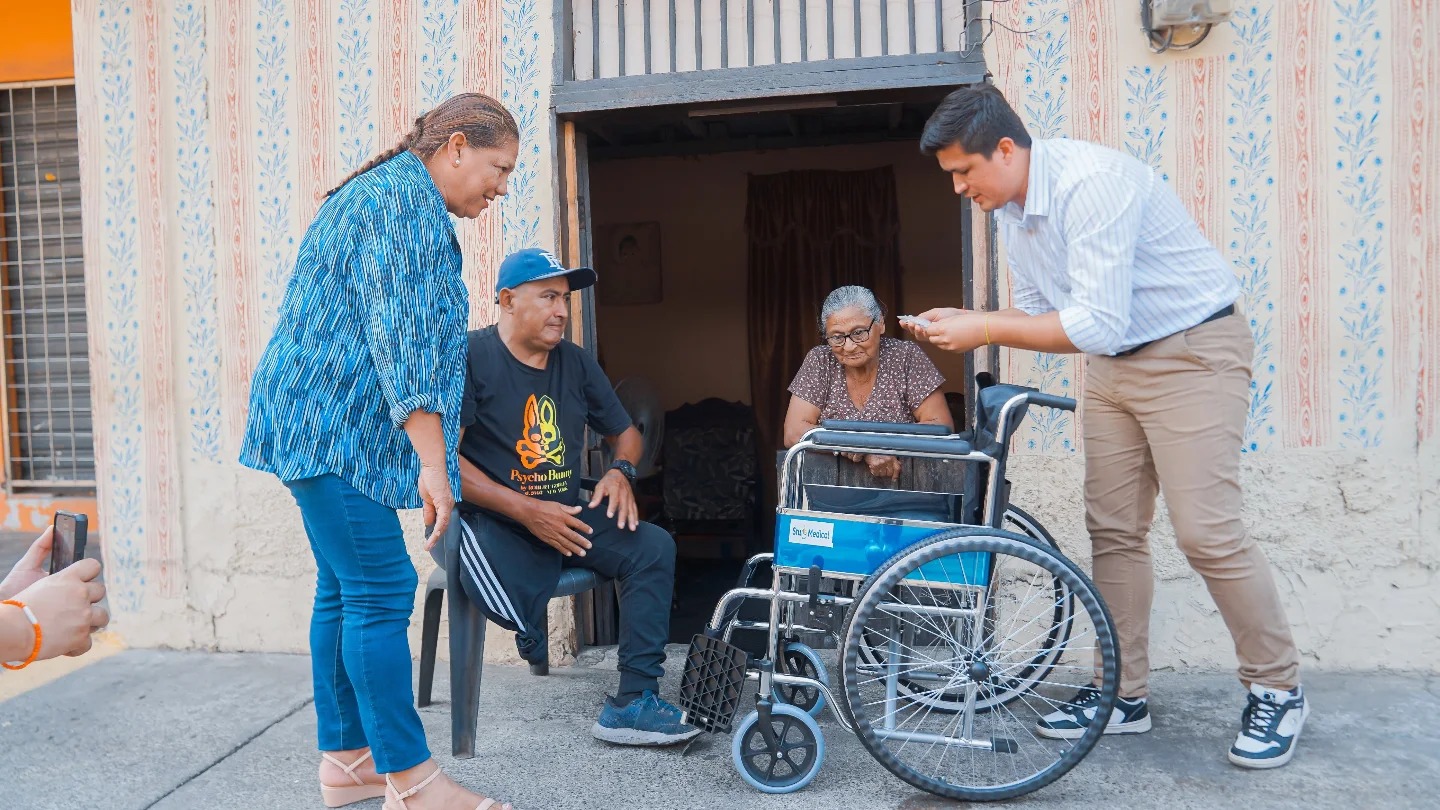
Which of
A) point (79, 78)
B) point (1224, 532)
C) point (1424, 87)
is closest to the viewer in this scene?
point (1224, 532)

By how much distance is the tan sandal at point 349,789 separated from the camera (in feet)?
8.64

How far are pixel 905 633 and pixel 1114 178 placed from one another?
126 cm

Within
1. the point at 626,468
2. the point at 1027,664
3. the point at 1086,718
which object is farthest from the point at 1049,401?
the point at 626,468

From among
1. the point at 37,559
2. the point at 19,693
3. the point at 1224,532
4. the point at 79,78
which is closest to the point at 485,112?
the point at 37,559

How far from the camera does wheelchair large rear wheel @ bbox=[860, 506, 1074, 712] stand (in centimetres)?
264

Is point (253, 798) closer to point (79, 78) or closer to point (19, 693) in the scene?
point (19, 693)

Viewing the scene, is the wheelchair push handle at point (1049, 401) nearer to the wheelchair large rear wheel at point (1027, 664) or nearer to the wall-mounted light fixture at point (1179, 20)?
the wheelchair large rear wheel at point (1027, 664)

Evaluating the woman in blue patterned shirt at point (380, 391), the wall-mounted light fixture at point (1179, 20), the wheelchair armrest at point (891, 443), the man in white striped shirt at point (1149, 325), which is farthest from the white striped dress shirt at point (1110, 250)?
the woman in blue patterned shirt at point (380, 391)

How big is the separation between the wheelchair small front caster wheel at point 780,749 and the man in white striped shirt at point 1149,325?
2.34 feet

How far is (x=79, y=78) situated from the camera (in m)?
3.99

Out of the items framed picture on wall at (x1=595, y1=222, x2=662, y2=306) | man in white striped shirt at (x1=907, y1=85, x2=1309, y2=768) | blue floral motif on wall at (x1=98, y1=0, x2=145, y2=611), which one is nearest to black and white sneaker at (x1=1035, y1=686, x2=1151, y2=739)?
man in white striped shirt at (x1=907, y1=85, x2=1309, y2=768)

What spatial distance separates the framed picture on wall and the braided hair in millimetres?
5178

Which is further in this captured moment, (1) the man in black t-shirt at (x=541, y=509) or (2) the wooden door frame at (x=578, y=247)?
(2) the wooden door frame at (x=578, y=247)

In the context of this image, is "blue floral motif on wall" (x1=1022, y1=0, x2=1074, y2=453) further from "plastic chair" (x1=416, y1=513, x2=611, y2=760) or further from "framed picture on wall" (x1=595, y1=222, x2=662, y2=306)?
"framed picture on wall" (x1=595, y1=222, x2=662, y2=306)
